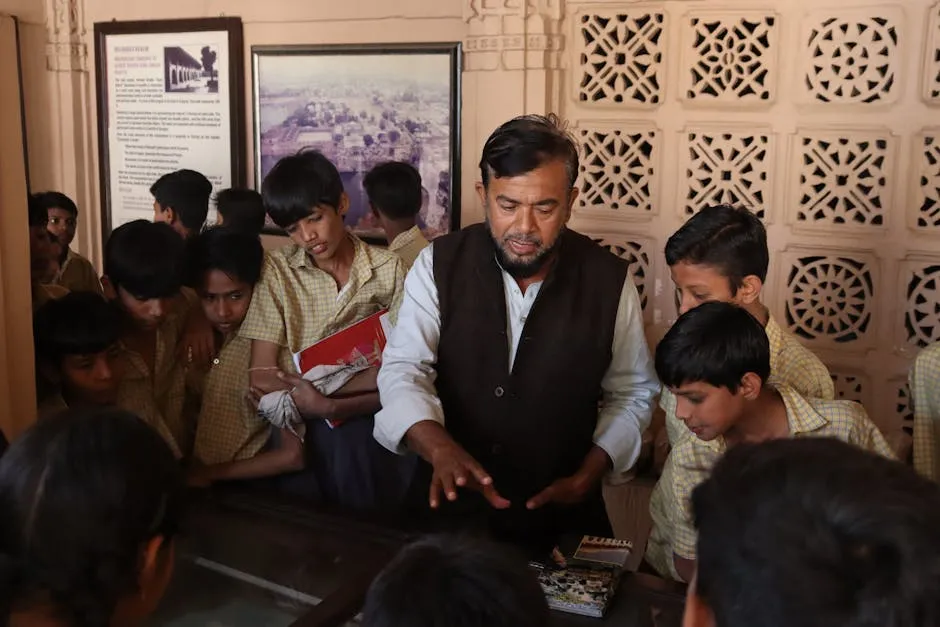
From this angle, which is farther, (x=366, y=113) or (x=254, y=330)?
(x=366, y=113)

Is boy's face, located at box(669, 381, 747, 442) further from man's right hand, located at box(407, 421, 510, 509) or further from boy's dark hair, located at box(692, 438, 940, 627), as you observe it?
boy's dark hair, located at box(692, 438, 940, 627)

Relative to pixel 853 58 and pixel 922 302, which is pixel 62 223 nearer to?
pixel 853 58

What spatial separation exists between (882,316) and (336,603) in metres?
2.28

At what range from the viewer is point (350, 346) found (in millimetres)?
2338

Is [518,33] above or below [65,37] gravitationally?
below

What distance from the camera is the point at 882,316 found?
3.11 metres

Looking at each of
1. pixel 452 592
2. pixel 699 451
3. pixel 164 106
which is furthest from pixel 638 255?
pixel 452 592

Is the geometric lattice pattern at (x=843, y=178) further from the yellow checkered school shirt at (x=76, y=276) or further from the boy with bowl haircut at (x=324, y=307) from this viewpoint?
the yellow checkered school shirt at (x=76, y=276)

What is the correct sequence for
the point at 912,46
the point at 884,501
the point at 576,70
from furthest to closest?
the point at 576,70
the point at 912,46
the point at 884,501

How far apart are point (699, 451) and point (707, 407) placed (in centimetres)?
13

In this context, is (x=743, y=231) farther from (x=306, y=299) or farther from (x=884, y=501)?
(x=884, y=501)

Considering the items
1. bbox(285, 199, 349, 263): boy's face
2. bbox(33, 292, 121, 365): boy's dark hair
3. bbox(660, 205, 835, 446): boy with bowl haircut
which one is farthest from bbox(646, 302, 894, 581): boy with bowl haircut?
bbox(33, 292, 121, 365): boy's dark hair

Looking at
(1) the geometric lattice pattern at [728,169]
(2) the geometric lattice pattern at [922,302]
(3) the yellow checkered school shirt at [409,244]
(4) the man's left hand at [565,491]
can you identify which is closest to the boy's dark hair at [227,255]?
(3) the yellow checkered school shirt at [409,244]

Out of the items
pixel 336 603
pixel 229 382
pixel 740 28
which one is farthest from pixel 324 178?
pixel 740 28
